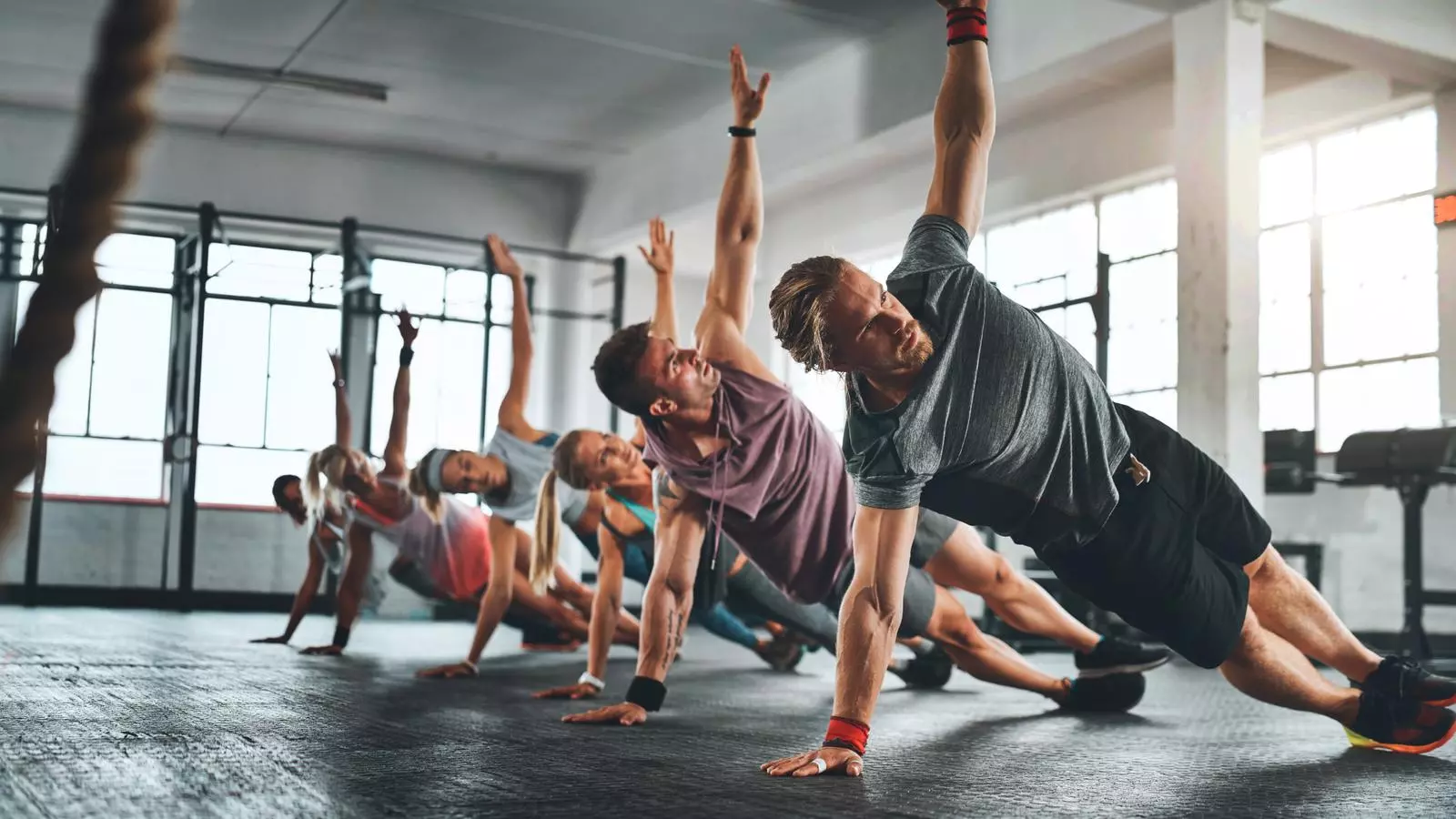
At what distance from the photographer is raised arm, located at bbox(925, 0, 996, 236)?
2.24 m

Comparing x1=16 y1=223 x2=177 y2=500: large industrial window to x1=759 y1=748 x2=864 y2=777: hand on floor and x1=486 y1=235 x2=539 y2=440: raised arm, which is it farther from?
x1=759 y1=748 x2=864 y2=777: hand on floor

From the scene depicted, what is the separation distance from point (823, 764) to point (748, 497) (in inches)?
36.4

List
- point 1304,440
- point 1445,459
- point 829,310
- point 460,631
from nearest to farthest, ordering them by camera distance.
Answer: point 829,310, point 1445,459, point 1304,440, point 460,631

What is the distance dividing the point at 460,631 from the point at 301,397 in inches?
101

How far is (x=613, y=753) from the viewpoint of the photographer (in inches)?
92.7

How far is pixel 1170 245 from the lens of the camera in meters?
7.68

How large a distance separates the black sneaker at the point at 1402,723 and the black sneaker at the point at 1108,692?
0.82 m

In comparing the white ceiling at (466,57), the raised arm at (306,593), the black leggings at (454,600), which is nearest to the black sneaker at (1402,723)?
the black leggings at (454,600)

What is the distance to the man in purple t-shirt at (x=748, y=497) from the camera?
2844mm

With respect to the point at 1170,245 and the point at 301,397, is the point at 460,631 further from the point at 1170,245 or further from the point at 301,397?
the point at 1170,245

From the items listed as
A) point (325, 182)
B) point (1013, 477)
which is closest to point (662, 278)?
point (1013, 477)

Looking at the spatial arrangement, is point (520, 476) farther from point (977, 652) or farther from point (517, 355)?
point (977, 652)

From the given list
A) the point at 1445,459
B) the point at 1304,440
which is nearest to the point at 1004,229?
the point at 1304,440

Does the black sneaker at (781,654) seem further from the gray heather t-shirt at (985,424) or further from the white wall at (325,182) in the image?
the white wall at (325,182)
